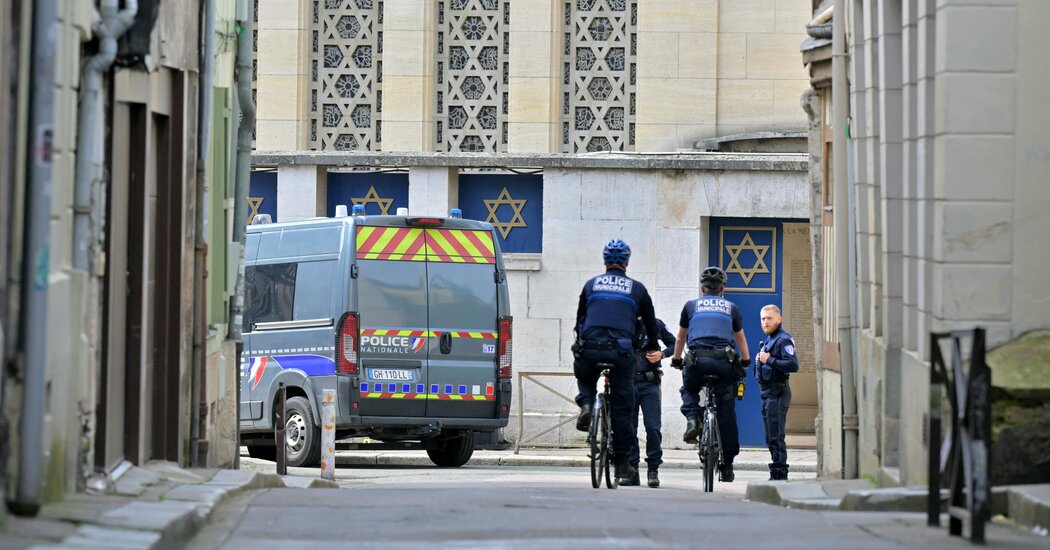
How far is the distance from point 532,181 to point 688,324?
846cm

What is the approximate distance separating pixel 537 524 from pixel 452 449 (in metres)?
10.4

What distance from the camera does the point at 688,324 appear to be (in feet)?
48.6

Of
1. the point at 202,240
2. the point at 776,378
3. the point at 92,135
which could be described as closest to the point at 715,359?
the point at 776,378

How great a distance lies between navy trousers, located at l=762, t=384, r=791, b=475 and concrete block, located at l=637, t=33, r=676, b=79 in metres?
7.91

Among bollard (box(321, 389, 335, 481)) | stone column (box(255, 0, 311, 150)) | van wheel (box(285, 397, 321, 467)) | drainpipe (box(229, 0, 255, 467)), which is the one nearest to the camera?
drainpipe (box(229, 0, 255, 467))

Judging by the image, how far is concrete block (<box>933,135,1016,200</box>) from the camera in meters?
9.98

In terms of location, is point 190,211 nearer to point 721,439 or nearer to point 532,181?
point 721,439

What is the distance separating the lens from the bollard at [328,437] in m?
16.7

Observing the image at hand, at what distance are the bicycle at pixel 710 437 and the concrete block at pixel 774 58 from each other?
9743 mm

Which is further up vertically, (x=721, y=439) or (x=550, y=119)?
(x=550, y=119)

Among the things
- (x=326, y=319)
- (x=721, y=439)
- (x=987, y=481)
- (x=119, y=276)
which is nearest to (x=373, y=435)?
(x=326, y=319)

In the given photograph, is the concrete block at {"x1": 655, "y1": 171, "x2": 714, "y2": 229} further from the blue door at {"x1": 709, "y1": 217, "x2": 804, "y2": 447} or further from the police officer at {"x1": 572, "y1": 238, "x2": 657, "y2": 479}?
the police officer at {"x1": 572, "y1": 238, "x2": 657, "y2": 479}

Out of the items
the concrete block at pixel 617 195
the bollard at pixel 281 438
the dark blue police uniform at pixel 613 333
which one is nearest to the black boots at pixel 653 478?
the dark blue police uniform at pixel 613 333

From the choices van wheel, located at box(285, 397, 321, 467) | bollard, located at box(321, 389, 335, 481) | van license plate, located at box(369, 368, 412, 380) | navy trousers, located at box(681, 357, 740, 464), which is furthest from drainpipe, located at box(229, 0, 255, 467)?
van wheel, located at box(285, 397, 321, 467)
